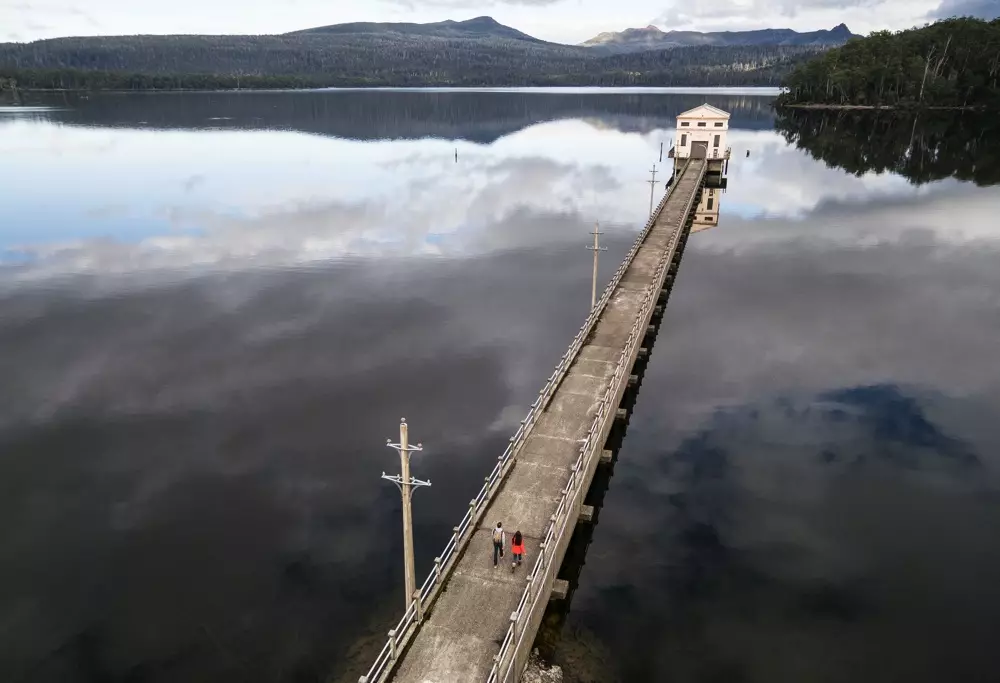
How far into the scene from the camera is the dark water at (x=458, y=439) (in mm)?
21766

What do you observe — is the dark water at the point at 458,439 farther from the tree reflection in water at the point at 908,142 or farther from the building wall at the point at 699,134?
the tree reflection in water at the point at 908,142

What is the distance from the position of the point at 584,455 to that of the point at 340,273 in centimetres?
3791

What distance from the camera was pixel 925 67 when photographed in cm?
16650

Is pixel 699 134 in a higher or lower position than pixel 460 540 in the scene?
higher

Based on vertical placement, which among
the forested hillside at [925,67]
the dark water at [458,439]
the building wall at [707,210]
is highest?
the forested hillside at [925,67]

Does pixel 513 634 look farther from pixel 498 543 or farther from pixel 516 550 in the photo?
pixel 498 543

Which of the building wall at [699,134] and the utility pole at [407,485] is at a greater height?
the building wall at [699,134]

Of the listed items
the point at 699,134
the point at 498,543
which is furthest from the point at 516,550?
the point at 699,134

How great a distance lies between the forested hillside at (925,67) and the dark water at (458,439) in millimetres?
126305

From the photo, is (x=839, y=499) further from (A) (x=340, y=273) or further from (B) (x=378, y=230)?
(B) (x=378, y=230)

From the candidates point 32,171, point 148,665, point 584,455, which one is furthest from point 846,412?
point 32,171

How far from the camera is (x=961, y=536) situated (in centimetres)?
2591

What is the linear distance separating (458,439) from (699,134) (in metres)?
90.0

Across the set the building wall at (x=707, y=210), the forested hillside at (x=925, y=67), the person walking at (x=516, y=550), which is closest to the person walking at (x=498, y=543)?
the person walking at (x=516, y=550)
